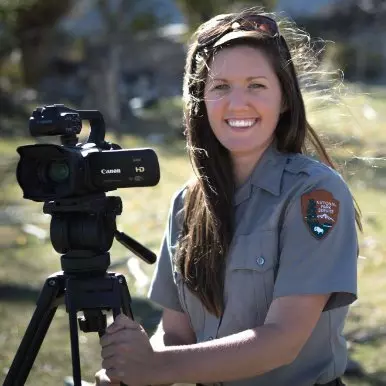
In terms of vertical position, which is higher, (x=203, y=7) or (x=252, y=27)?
(x=203, y=7)

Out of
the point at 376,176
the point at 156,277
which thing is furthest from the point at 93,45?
the point at 156,277

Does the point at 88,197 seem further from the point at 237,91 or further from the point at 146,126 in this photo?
the point at 146,126

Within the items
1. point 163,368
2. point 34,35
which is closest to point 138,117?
point 34,35

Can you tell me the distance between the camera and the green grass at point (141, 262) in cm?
388

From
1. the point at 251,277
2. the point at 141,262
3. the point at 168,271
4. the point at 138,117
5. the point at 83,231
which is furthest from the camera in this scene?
the point at 138,117

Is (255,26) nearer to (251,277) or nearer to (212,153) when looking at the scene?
(212,153)

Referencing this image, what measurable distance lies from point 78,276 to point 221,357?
395 millimetres

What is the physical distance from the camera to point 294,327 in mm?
2102

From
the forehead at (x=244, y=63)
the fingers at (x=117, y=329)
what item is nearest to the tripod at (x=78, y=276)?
the fingers at (x=117, y=329)

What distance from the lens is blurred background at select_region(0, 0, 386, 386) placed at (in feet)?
13.6

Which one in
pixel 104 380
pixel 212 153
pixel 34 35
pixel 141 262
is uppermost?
pixel 34 35

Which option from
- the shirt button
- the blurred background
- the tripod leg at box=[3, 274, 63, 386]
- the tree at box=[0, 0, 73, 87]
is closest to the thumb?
the tripod leg at box=[3, 274, 63, 386]

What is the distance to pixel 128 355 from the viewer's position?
6.73ft

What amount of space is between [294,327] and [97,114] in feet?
2.49
